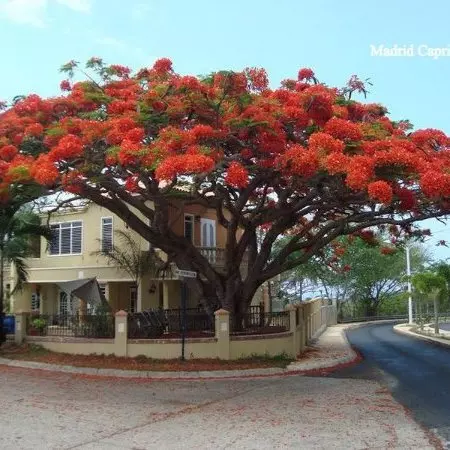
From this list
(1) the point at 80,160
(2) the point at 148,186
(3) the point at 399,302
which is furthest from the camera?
(3) the point at 399,302

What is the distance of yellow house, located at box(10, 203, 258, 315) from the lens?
92.7 feet

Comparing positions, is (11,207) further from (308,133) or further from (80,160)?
(308,133)

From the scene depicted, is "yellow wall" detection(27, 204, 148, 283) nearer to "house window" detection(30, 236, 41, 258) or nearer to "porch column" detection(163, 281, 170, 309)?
"house window" detection(30, 236, 41, 258)

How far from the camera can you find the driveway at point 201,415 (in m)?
8.14

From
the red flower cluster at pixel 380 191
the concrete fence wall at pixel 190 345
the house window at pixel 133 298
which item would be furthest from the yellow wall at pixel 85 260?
the red flower cluster at pixel 380 191

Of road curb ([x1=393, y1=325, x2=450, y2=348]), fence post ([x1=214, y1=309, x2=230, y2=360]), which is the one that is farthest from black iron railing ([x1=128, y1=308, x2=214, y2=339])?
road curb ([x1=393, y1=325, x2=450, y2=348])

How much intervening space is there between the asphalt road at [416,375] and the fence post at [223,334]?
9.55ft

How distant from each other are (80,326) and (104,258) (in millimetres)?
10824

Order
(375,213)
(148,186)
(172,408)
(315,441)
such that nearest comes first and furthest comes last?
1. (315,441)
2. (172,408)
3. (148,186)
4. (375,213)

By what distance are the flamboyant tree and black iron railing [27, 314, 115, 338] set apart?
3.34m

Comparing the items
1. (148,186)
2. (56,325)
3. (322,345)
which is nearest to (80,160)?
(148,186)

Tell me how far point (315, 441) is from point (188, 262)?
1053cm

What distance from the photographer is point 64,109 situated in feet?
49.6

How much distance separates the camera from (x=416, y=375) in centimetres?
1583
